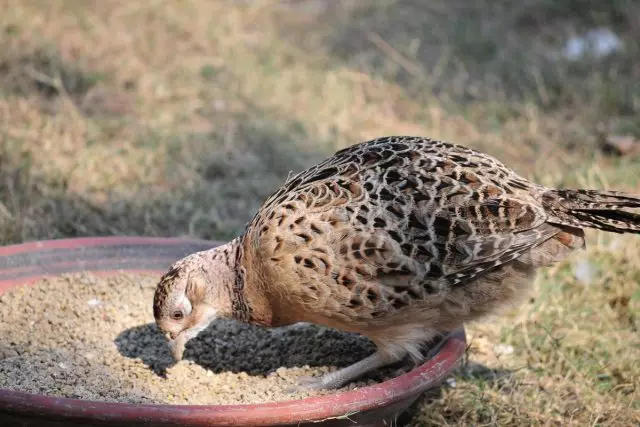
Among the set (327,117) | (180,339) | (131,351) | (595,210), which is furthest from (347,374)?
(327,117)

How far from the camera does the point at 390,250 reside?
142 inches

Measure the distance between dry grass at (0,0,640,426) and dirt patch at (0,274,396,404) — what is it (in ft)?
2.35

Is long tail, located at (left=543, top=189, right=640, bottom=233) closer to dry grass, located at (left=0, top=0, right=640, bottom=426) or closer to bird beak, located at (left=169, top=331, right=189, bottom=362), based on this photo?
dry grass, located at (left=0, top=0, right=640, bottom=426)

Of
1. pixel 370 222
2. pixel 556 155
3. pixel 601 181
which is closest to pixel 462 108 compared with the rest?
pixel 556 155

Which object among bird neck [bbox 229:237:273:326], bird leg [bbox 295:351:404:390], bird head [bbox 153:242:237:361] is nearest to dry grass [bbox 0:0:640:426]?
bird leg [bbox 295:351:404:390]

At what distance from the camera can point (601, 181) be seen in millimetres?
6141

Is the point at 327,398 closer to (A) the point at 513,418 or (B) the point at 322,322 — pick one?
(B) the point at 322,322

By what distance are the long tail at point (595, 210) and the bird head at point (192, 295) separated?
1.48 m

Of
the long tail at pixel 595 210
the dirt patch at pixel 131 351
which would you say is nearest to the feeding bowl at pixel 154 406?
the dirt patch at pixel 131 351

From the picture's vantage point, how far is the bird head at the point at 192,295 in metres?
3.83

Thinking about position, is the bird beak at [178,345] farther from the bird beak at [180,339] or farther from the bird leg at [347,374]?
the bird leg at [347,374]

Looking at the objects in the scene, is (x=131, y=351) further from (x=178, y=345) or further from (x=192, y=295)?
(x=192, y=295)

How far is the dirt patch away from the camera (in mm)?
3678

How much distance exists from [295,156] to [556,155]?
215 cm
